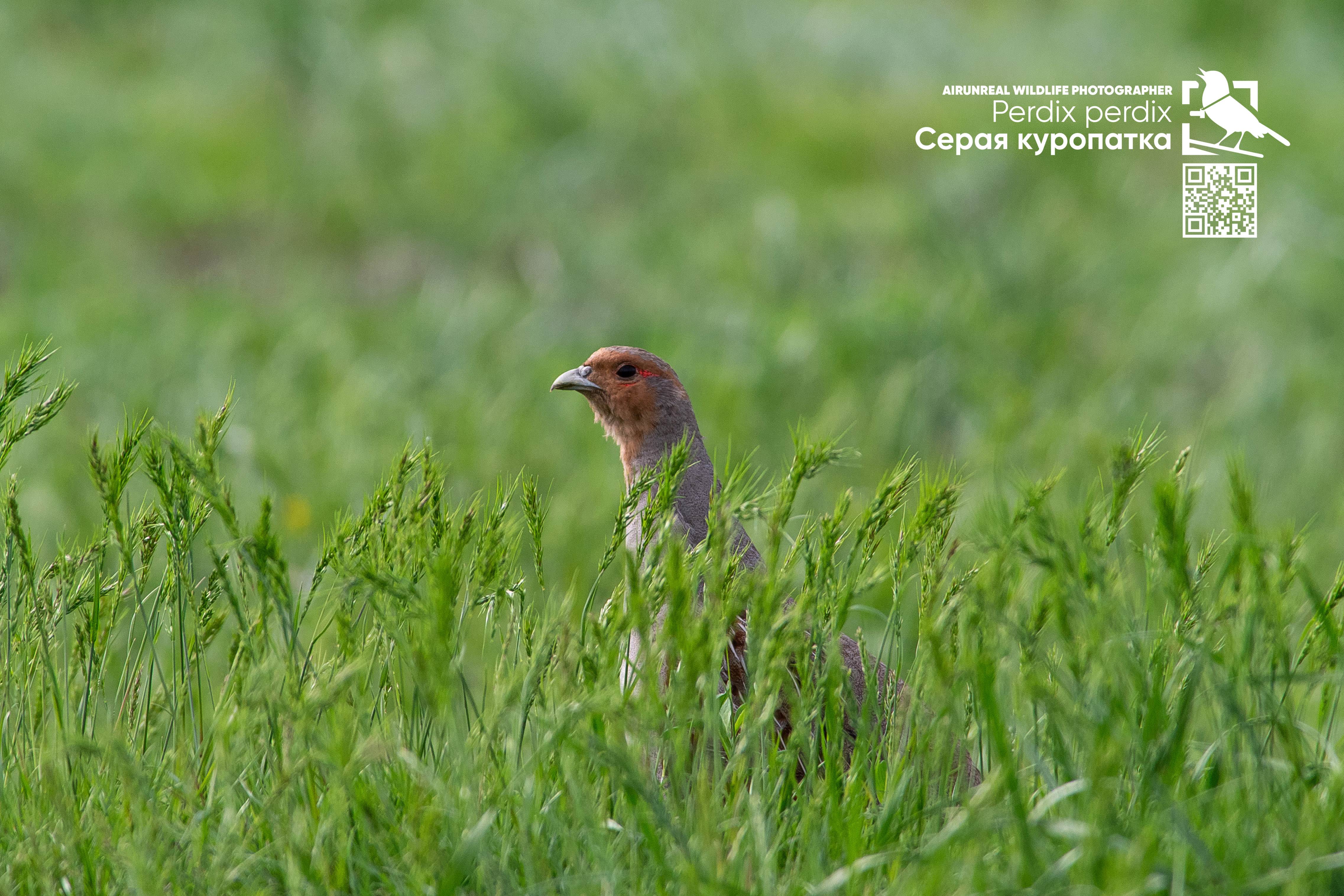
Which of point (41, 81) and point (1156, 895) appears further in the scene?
point (41, 81)

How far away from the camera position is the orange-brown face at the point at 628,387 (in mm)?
3125

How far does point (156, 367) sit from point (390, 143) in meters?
3.26

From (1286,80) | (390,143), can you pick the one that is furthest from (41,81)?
(1286,80)

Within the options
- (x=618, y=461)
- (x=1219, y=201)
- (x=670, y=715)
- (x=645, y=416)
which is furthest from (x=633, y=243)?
(x=670, y=715)

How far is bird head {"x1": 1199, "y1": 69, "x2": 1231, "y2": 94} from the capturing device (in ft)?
28.9

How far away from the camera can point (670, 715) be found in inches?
80.3

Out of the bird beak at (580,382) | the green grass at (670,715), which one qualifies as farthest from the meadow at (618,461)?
the bird beak at (580,382)

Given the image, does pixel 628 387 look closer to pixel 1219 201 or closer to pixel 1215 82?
pixel 1219 201

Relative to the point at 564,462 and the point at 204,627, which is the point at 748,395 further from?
the point at 204,627

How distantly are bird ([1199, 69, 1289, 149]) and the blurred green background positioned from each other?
221 mm

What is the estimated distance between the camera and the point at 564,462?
17.1 feet

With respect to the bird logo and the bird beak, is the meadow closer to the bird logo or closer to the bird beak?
the bird logo

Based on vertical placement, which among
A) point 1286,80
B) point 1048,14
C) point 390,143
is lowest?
point 390,143

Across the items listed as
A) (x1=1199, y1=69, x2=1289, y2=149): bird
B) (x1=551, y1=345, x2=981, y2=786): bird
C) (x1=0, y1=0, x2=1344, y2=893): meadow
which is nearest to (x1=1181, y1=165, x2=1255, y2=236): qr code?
(x1=0, y1=0, x2=1344, y2=893): meadow
